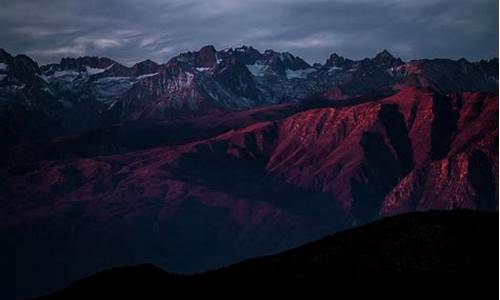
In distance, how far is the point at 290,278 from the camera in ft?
356

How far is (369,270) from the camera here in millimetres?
107688

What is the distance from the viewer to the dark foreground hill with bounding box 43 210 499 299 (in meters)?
101

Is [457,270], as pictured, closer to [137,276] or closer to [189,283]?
[189,283]

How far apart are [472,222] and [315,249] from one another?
22.6 metres

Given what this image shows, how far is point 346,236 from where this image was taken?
124688 millimetres

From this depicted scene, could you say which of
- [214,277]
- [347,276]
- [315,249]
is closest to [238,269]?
[214,277]

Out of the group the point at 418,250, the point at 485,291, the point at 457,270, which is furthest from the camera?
the point at 418,250

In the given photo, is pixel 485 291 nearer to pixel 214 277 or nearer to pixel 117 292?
pixel 214 277

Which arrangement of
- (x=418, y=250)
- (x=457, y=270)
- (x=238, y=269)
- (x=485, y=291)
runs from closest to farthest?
(x=485, y=291)
(x=457, y=270)
(x=418, y=250)
(x=238, y=269)

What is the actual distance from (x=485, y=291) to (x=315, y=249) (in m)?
31.3

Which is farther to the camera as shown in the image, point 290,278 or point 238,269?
point 238,269

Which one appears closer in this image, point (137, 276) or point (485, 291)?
point (485, 291)

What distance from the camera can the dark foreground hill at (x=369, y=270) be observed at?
3969 inches

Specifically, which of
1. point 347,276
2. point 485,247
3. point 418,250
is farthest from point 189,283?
point 485,247
